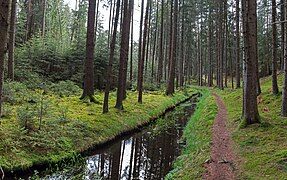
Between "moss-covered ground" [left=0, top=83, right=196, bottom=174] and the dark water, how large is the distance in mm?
585

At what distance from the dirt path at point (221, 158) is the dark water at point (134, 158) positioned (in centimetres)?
158

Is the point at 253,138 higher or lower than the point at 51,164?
higher

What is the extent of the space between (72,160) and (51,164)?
0.68 meters

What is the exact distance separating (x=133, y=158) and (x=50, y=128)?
296cm

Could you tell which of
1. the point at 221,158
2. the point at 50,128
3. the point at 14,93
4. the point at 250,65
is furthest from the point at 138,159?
the point at 14,93

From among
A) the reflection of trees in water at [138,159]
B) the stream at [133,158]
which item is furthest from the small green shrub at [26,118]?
the reflection of trees in water at [138,159]

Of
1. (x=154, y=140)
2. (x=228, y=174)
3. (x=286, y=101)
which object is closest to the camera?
(x=228, y=174)

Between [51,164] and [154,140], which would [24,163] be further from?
[154,140]

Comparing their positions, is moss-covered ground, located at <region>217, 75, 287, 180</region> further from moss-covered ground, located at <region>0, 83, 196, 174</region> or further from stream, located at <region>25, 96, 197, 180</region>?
moss-covered ground, located at <region>0, 83, 196, 174</region>

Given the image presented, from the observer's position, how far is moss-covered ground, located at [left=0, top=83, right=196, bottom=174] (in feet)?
24.5

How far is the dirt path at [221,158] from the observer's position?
598 centimetres

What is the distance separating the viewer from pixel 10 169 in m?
6.76

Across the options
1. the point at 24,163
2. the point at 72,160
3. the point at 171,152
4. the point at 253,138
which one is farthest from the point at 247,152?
the point at 24,163

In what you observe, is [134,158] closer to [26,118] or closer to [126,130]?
[126,130]
